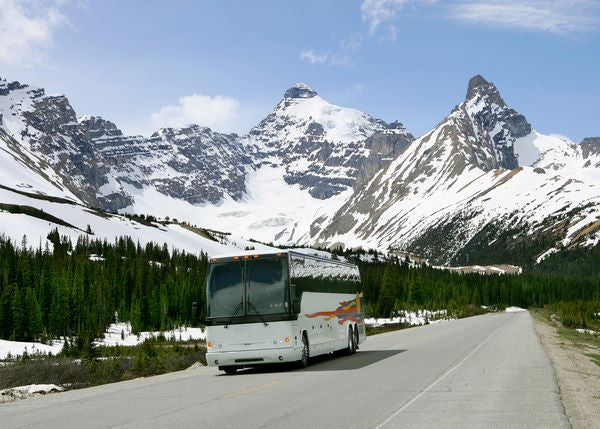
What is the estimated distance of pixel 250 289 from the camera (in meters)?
25.3

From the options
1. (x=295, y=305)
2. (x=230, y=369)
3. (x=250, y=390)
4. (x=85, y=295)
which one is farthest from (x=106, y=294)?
(x=250, y=390)

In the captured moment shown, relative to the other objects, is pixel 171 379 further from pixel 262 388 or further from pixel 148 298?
pixel 148 298

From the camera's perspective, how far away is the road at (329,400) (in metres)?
13.5

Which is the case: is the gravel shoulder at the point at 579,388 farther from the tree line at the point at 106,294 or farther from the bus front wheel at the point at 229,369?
the tree line at the point at 106,294

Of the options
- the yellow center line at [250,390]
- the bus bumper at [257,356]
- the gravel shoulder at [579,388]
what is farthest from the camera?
the bus bumper at [257,356]

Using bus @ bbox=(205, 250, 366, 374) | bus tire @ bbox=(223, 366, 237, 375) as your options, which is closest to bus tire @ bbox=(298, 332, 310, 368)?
bus @ bbox=(205, 250, 366, 374)

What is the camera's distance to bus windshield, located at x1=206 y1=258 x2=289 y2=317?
82.3 ft

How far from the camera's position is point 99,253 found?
148750 millimetres

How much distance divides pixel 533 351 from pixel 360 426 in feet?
70.9

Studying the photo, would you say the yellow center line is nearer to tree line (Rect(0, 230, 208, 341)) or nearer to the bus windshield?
the bus windshield

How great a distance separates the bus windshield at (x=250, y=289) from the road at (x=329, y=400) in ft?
7.29

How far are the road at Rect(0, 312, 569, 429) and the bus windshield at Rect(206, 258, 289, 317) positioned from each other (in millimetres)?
2222

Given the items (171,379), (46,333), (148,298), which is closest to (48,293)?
(46,333)

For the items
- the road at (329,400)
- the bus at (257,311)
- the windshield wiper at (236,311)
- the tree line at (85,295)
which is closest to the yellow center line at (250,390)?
the road at (329,400)
